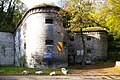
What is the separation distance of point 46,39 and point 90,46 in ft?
39.2

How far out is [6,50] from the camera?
42.8 m

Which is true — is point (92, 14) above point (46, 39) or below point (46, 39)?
above

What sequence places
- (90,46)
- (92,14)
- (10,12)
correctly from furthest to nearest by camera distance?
(10,12) → (90,46) → (92,14)

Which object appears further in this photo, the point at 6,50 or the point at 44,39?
the point at 6,50

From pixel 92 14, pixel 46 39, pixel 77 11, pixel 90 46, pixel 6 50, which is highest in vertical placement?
pixel 77 11

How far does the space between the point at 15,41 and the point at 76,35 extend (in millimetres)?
10358

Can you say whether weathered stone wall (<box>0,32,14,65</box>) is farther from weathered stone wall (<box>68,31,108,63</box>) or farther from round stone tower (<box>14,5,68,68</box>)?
round stone tower (<box>14,5,68,68</box>)

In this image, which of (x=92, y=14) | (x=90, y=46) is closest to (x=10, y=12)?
(x=90, y=46)

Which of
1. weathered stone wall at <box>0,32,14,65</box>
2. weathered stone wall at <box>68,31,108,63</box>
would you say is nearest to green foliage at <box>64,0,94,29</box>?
weathered stone wall at <box>68,31,108,63</box>

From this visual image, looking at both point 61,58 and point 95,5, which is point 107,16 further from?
point 61,58

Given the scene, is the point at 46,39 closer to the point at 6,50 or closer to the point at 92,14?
the point at 92,14

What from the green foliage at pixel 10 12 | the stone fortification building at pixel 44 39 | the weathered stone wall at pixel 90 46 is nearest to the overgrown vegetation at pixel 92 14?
the stone fortification building at pixel 44 39

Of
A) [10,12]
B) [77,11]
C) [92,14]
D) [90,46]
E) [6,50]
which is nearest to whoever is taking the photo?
[92,14]

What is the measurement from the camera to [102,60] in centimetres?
4072
